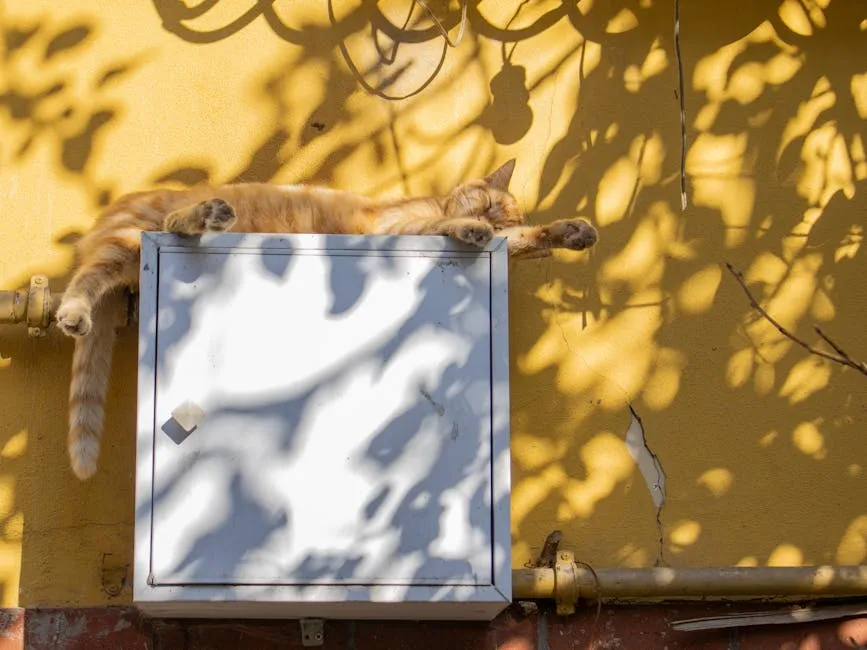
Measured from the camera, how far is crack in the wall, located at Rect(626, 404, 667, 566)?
3.22 meters

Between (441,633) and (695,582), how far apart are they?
677mm

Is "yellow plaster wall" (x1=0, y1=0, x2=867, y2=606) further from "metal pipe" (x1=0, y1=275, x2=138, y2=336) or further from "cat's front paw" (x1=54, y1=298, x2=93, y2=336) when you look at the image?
"cat's front paw" (x1=54, y1=298, x2=93, y2=336)

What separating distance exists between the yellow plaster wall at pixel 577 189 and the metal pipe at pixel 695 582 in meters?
0.13

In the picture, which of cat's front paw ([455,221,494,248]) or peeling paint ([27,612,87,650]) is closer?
cat's front paw ([455,221,494,248])

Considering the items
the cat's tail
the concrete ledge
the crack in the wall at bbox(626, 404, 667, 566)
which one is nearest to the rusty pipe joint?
the cat's tail

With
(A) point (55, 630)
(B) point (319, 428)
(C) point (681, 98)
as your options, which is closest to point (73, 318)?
(B) point (319, 428)

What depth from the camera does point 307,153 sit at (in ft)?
11.1

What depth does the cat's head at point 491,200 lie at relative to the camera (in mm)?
3268

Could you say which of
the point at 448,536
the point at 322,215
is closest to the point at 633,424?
A: the point at 448,536

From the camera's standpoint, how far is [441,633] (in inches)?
121

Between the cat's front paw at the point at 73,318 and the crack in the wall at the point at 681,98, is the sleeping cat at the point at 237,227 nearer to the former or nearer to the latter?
the cat's front paw at the point at 73,318

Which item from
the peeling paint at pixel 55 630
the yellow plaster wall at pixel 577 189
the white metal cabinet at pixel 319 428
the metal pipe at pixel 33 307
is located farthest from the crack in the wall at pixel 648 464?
the peeling paint at pixel 55 630

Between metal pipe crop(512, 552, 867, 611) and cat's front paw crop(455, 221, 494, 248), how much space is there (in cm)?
89

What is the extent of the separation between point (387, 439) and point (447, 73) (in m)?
1.30
